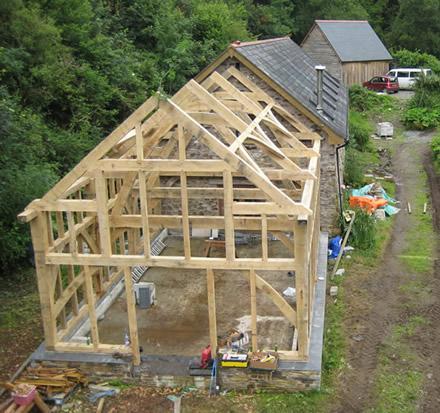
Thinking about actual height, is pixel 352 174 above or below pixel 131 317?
below

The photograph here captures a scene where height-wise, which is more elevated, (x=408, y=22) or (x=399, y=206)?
(x=408, y=22)

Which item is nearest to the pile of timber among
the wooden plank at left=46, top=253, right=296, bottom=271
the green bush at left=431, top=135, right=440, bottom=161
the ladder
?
the wooden plank at left=46, top=253, right=296, bottom=271

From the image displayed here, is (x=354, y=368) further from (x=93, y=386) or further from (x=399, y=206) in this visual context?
(x=399, y=206)

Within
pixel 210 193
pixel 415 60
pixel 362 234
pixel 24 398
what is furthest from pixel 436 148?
pixel 415 60

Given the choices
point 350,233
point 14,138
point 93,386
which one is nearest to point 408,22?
point 350,233

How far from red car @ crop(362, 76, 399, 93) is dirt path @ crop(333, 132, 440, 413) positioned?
23.8 m

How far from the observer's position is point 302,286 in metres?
10.9

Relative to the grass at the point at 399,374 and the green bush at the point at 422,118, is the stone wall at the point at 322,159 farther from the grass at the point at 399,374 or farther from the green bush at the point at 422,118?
the green bush at the point at 422,118

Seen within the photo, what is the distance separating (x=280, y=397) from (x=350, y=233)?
325 inches

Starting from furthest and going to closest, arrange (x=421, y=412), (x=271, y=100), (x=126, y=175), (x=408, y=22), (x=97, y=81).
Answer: (x=408, y=22) → (x=97, y=81) → (x=271, y=100) → (x=126, y=175) → (x=421, y=412)

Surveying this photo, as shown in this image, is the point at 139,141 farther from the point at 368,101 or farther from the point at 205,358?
the point at 368,101

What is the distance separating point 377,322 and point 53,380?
282 inches

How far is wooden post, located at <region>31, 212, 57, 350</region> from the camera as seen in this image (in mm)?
11078

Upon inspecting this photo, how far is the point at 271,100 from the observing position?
16625 mm
